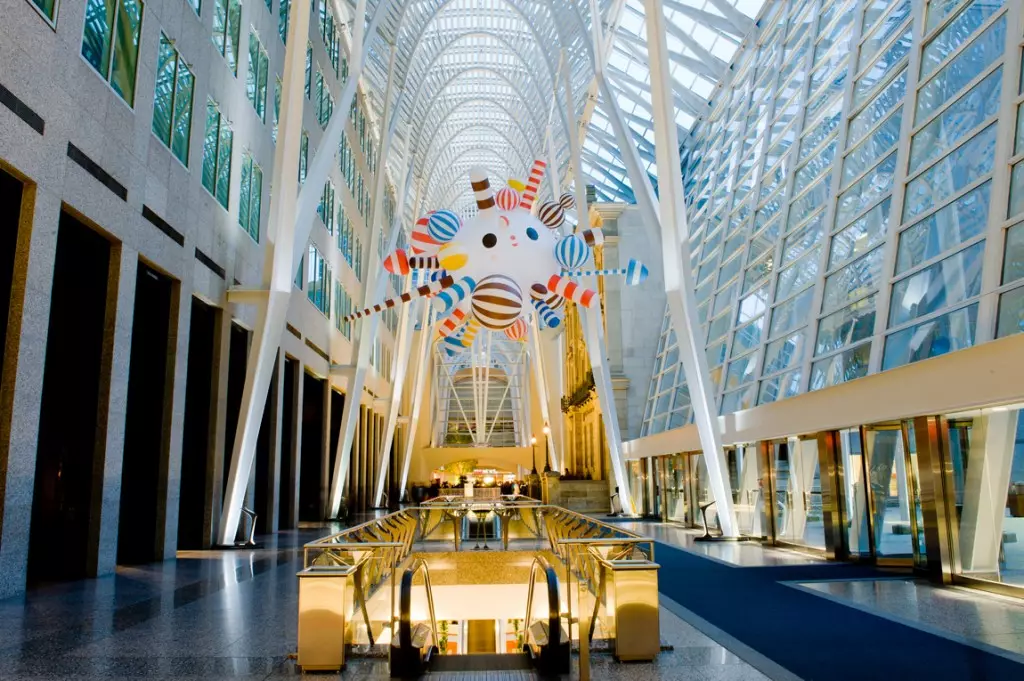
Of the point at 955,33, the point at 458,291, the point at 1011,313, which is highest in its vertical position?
the point at 955,33

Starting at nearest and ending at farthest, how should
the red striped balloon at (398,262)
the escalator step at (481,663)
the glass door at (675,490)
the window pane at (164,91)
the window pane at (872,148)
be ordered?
the escalator step at (481,663) → the red striped balloon at (398,262) → the window pane at (164,91) → the window pane at (872,148) → the glass door at (675,490)

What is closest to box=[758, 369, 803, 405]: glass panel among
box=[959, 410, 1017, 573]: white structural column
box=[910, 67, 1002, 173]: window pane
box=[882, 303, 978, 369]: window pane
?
box=[882, 303, 978, 369]: window pane

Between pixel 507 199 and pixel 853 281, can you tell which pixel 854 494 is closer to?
pixel 853 281

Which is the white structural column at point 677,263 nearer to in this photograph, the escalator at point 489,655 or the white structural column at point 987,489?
the white structural column at point 987,489

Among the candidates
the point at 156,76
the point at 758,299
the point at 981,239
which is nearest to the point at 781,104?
the point at 758,299

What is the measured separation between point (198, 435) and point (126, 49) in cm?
815

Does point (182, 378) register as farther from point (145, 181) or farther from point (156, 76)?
point (156, 76)

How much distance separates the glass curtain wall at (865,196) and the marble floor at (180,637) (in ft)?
24.2

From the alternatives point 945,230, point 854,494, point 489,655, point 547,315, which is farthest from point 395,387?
point 489,655

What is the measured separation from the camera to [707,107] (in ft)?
109

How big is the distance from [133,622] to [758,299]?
19.0 m

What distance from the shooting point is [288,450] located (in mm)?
24469

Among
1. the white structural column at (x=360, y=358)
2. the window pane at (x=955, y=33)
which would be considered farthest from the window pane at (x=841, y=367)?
the white structural column at (x=360, y=358)

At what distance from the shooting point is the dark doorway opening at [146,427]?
1398 centimetres
